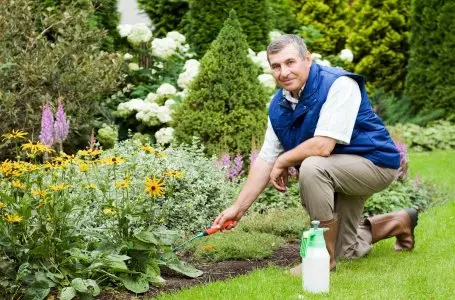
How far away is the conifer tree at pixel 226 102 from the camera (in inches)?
326

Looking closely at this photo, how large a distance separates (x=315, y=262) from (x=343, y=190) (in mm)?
794

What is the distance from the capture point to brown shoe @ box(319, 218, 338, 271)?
5074mm

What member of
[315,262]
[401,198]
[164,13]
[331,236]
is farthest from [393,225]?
[164,13]

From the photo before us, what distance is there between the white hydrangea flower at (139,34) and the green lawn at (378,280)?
18.2 ft

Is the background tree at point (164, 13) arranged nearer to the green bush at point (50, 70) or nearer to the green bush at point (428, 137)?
the green bush at point (428, 137)

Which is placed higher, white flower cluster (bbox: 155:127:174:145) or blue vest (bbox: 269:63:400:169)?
blue vest (bbox: 269:63:400:169)

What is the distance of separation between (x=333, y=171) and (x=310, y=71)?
587 mm

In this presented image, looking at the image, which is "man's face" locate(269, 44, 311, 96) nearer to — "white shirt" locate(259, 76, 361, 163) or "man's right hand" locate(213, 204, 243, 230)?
"white shirt" locate(259, 76, 361, 163)

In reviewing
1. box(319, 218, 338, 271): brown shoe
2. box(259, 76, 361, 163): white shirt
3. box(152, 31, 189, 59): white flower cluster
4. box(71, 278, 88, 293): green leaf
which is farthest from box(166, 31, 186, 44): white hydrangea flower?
box(71, 278, 88, 293): green leaf

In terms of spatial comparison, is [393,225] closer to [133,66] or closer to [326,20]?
[133,66]

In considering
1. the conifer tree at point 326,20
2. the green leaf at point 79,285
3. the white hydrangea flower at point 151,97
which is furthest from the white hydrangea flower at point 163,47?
the green leaf at point 79,285

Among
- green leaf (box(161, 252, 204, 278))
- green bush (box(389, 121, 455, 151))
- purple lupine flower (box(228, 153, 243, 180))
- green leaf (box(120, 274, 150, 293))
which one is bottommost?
green bush (box(389, 121, 455, 151))

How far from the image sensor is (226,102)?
333 inches

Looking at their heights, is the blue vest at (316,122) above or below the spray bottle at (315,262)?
above
